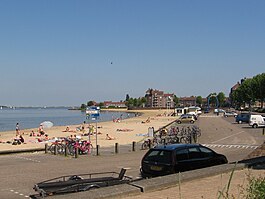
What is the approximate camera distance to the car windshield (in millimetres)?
12051

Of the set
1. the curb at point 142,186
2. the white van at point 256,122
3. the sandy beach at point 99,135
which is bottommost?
the sandy beach at point 99,135

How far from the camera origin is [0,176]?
49.3 feet

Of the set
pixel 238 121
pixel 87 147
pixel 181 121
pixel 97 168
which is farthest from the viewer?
pixel 181 121

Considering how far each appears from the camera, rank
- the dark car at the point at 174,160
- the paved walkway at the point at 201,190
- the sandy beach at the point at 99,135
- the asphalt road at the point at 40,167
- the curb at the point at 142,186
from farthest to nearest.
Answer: the sandy beach at the point at 99,135 < the asphalt road at the point at 40,167 < the dark car at the point at 174,160 < the paved walkway at the point at 201,190 < the curb at the point at 142,186

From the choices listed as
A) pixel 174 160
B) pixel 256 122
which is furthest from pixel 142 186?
pixel 256 122

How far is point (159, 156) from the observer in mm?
12336

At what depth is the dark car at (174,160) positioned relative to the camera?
11945 millimetres

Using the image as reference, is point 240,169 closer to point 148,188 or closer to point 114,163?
point 148,188

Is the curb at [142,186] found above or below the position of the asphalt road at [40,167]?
above

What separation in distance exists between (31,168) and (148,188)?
10014mm

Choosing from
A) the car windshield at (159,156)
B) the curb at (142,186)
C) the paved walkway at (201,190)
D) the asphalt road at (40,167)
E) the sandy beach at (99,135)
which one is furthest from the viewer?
the sandy beach at (99,135)

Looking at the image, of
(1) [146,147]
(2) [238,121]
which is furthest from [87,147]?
(2) [238,121]

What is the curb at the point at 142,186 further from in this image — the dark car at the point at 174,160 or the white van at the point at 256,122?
the white van at the point at 256,122

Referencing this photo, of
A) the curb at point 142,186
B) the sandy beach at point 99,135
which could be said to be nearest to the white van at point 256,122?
the sandy beach at point 99,135
